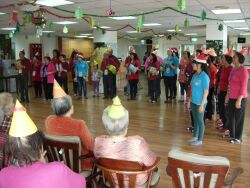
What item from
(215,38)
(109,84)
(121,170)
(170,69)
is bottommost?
(121,170)

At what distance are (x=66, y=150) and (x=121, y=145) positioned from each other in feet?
1.58

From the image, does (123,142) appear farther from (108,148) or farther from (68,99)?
(68,99)

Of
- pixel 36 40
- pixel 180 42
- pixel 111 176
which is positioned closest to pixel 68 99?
pixel 111 176

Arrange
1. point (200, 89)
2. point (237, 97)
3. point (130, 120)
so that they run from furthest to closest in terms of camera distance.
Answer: point (130, 120)
point (237, 97)
point (200, 89)

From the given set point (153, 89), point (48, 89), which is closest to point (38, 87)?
point (48, 89)

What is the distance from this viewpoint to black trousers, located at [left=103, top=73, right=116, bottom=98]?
8716 mm

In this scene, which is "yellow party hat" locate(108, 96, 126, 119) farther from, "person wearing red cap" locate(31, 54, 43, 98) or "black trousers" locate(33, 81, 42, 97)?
"black trousers" locate(33, 81, 42, 97)

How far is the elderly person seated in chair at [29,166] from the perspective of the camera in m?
1.44

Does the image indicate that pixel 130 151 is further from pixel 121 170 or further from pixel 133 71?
pixel 133 71

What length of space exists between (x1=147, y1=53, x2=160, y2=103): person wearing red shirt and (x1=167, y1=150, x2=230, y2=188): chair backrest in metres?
6.16

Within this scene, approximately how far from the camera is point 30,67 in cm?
890

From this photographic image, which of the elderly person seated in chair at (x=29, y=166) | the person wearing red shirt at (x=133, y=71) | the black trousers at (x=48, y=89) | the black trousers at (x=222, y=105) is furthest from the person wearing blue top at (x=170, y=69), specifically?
the elderly person seated in chair at (x=29, y=166)

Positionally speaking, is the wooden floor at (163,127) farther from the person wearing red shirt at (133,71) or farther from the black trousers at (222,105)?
the person wearing red shirt at (133,71)

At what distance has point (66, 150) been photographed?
236 cm
